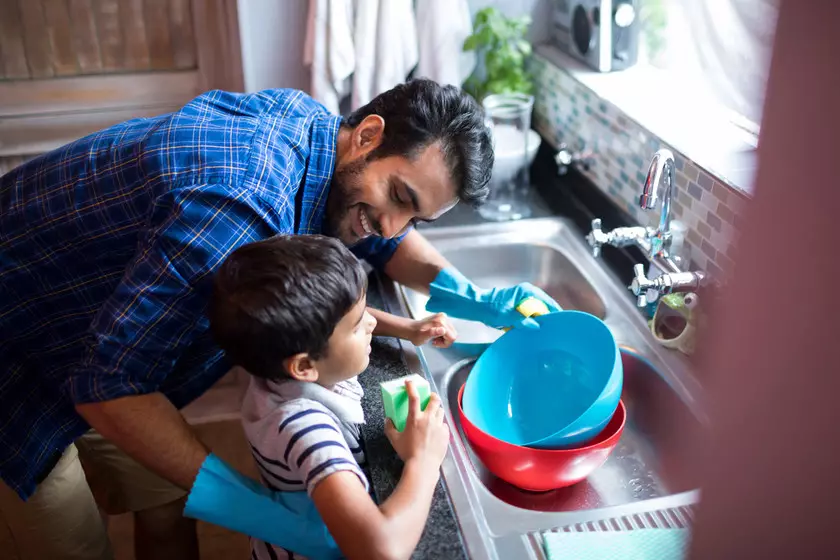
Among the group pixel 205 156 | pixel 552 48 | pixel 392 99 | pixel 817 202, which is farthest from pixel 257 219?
pixel 552 48

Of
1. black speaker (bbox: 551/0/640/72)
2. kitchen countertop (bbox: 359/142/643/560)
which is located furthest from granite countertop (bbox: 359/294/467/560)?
black speaker (bbox: 551/0/640/72)

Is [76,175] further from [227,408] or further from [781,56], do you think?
[227,408]

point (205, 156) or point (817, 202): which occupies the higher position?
point (817, 202)

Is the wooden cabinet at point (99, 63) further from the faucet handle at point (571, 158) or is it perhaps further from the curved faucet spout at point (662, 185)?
the curved faucet spout at point (662, 185)

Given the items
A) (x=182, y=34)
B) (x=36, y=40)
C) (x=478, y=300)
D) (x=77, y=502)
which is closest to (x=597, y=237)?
(x=478, y=300)

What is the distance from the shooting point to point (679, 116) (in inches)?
55.9

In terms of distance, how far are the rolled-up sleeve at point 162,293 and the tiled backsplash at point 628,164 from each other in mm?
633

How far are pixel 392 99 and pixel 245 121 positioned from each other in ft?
0.77

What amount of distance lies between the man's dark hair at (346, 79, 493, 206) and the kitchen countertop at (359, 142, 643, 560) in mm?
303

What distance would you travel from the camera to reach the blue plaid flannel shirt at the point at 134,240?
0.88 m

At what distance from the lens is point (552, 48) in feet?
6.16

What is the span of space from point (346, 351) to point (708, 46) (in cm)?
102

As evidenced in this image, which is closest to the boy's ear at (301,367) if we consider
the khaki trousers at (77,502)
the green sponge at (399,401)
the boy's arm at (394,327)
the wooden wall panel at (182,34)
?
the green sponge at (399,401)

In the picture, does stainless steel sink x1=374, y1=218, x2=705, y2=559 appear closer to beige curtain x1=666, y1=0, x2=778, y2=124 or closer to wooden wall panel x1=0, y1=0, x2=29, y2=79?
beige curtain x1=666, y1=0, x2=778, y2=124
